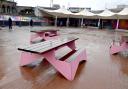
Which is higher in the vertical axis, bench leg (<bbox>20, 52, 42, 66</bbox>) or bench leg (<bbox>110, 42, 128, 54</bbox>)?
bench leg (<bbox>20, 52, 42, 66</bbox>)

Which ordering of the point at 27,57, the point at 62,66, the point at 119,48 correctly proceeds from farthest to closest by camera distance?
1. the point at 119,48
2. the point at 27,57
3. the point at 62,66

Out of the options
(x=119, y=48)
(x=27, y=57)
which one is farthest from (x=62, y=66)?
(x=119, y=48)

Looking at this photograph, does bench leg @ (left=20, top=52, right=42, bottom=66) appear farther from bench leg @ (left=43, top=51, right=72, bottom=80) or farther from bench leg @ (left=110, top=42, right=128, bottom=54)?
bench leg @ (left=110, top=42, right=128, bottom=54)

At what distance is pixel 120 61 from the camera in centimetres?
851

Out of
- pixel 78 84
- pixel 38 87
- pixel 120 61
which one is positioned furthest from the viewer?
pixel 120 61

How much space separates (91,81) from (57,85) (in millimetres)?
955

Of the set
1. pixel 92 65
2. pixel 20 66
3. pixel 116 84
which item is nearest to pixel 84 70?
pixel 92 65

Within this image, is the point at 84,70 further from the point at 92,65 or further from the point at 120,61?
the point at 120,61

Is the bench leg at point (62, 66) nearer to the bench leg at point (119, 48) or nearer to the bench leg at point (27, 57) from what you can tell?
the bench leg at point (27, 57)

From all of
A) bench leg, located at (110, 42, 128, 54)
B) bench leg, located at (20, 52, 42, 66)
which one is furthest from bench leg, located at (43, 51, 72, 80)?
bench leg, located at (110, 42, 128, 54)

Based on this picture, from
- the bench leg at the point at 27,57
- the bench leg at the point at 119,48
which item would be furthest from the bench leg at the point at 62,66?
the bench leg at the point at 119,48

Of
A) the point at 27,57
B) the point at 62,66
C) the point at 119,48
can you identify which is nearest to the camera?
the point at 62,66

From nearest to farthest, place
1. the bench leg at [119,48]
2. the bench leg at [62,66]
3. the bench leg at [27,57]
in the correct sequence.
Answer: the bench leg at [62,66]
the bench leg at [27,57]
the bench leg at [119,48]

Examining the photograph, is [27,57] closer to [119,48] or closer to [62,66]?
[62,66]
